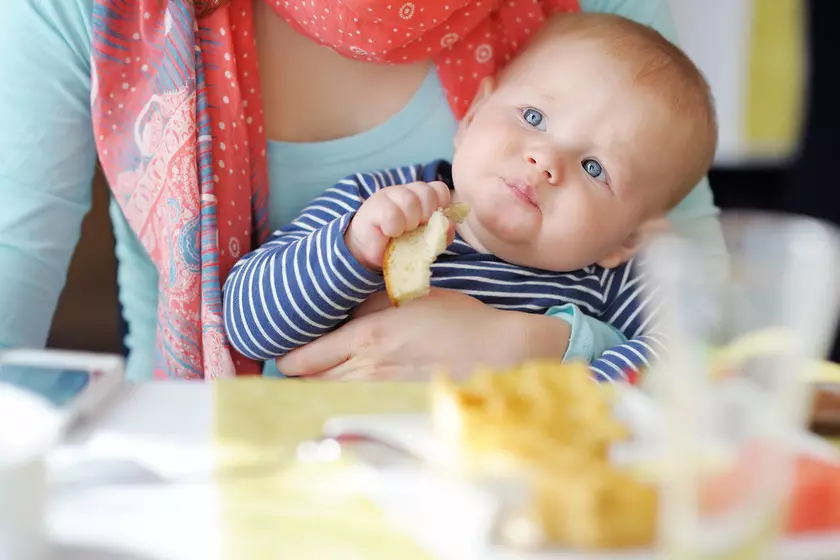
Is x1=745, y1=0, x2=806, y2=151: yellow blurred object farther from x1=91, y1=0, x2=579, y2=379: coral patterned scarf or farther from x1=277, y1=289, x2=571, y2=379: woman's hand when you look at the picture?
x1=277, y1=289, x2=571, y2=379: woman's hand

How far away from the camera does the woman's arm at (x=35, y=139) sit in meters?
1.05

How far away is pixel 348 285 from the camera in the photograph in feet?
3.08

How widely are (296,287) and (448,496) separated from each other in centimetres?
45

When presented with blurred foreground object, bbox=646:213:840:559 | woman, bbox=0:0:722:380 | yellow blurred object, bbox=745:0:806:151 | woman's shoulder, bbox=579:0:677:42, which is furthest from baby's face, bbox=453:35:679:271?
yellow blurred object, bbox=745:0:806:151

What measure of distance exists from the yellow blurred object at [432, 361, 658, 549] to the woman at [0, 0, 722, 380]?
37cm

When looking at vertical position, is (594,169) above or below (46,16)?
below

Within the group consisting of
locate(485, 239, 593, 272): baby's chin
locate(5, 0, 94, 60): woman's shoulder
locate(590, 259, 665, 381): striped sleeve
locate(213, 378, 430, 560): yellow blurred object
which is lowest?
locate(590, 259, 665, 381): striped sleeve

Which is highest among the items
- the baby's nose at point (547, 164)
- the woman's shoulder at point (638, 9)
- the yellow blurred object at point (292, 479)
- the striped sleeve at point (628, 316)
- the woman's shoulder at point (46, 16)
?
the woman's shoulder at point (46, 16)

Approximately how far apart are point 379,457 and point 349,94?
695mm

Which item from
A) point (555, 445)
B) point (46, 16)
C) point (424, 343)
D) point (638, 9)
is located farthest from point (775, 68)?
point (555, 445)

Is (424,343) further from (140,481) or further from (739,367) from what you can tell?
(739,367)

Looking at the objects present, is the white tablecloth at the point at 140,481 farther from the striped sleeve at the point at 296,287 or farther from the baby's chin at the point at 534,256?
the baby's chin at the point at 534,256

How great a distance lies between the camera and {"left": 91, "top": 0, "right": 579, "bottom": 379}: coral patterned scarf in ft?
3.48

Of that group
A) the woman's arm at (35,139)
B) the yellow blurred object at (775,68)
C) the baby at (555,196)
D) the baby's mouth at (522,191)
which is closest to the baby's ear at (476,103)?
the baby at (555,196)
